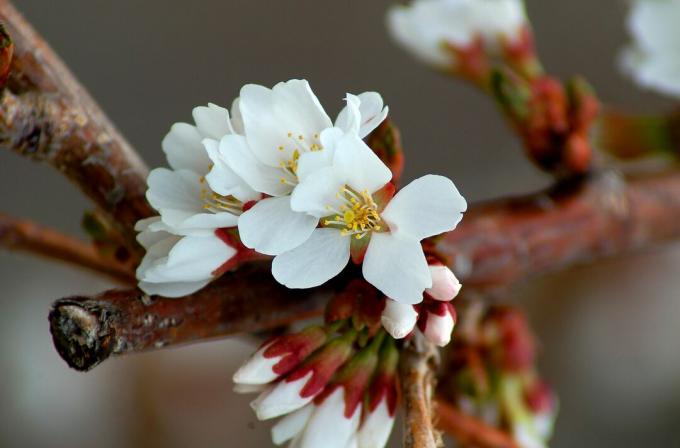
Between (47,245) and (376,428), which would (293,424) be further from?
(47,245)

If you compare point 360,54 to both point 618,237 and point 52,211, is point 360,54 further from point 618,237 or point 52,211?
point 618,237

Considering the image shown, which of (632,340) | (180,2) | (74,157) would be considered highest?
(180,2)

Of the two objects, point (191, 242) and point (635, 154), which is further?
point (635, 154)

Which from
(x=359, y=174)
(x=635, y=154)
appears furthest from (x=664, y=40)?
(x=359, y=174)

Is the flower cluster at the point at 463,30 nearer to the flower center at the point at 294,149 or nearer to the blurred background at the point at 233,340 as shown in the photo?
the flower center at the point at 294,149

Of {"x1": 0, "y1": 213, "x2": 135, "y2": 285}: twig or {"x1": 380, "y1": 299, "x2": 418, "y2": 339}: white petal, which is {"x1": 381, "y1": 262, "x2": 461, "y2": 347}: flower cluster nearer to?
{"x1": 380, "y1": 299, "x2": 418, "y2": 339}: white petal

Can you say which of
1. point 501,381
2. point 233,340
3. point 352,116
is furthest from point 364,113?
point 233,340
